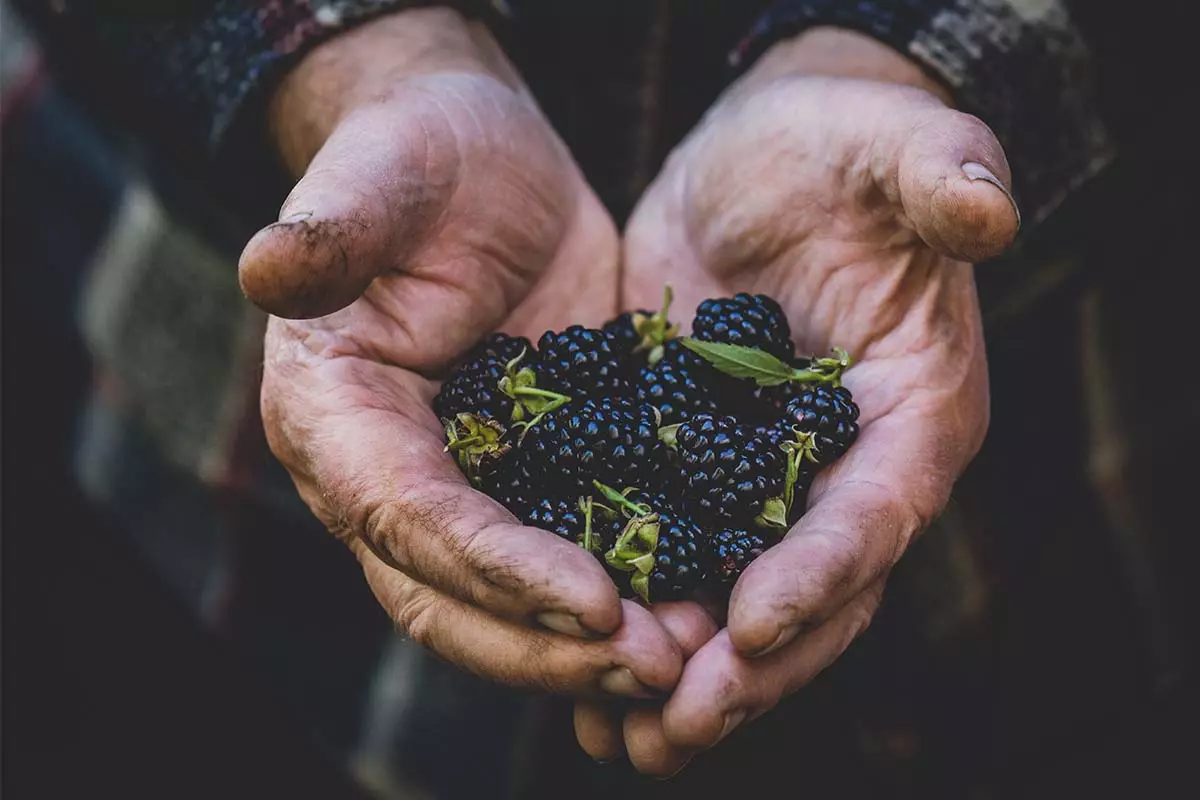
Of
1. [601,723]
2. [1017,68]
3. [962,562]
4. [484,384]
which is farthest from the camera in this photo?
[962,562]

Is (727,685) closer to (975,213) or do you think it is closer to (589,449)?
(589,449)

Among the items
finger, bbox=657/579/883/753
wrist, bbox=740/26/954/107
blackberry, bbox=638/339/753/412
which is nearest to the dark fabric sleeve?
wrist, bbox=740/26/954/107

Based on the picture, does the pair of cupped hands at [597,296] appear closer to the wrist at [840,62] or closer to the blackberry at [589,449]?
the wrist at [840,62]

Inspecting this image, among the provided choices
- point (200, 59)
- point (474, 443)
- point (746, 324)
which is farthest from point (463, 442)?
point (200, 59)

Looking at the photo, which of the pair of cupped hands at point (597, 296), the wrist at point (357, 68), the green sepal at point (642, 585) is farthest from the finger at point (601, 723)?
the wrist at point (357, 68)

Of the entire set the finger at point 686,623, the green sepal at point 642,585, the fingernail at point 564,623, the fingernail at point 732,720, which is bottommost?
the fingernail at point 732,720
